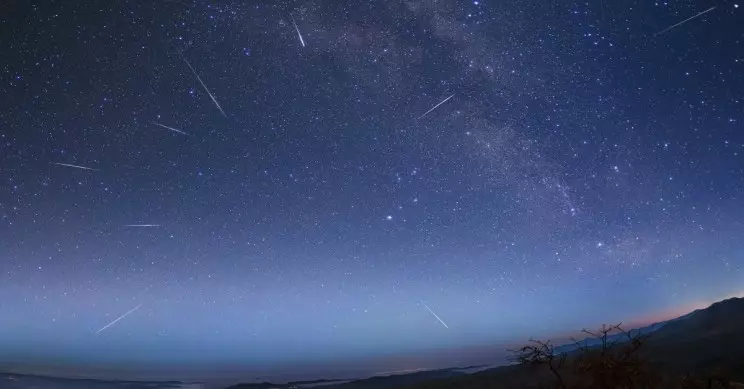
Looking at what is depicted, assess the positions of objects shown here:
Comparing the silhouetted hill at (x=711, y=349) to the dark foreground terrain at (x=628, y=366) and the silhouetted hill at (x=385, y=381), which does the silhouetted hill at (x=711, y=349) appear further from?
the silhouetted hill at (x=385, y=381)

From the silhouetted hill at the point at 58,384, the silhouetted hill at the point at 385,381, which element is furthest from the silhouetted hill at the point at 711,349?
the silhouetted hill at the point at 58,384

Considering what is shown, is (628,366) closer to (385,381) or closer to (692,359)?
(692,359)

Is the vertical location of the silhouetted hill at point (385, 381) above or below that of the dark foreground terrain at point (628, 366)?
below

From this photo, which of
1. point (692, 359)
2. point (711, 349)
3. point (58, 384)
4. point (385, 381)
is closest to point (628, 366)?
point (692, 359)

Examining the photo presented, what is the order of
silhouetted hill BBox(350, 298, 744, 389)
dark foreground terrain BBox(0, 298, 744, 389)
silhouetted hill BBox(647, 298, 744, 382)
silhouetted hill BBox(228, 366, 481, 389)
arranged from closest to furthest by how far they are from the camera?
dark foreground terrain BBox(0, 298, 744, 389)
silhouetted hill BBox(647, 298, 744, 382)
silhouetted hill BBox(350, 298, 744, 389)
silhouetted hill BBox(228, 366, 481, 389)

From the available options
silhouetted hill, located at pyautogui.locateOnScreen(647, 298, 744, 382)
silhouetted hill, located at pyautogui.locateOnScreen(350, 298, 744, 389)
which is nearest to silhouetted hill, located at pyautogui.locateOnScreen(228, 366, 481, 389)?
silhouetted hill, located at pyautogui.locateOnScreen(350, 298, 744, 389)

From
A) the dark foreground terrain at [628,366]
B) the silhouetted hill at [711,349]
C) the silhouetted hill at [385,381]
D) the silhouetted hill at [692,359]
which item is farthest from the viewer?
the silhouetted hill at [385,381]

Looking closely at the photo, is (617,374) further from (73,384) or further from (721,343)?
(73,384)

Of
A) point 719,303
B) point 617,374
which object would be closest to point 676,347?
point 719,303

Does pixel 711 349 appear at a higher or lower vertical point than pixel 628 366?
lower

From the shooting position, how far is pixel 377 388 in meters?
122

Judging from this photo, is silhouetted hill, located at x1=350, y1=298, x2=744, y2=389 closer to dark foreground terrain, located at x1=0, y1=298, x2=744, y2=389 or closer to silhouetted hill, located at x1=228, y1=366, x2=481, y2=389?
dark foreground terrain, located at x1=0, y1=298, x2=744, y2=389

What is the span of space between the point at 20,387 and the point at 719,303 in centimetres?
24712

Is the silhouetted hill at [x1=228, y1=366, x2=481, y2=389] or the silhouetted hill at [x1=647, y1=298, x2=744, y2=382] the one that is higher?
the silhouetted hill at [x1=647, y1=298, x2=744, y2=382]
